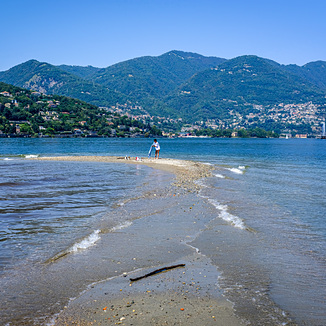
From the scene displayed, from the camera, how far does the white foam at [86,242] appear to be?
980 cm

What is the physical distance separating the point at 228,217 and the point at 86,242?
244 inches

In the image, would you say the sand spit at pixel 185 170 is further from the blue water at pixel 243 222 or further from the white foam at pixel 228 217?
the white foam at pixel 228 217

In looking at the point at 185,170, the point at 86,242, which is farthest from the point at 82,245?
the point at 185,170

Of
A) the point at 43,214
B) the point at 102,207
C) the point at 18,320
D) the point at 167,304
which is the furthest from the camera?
the point at 102,207

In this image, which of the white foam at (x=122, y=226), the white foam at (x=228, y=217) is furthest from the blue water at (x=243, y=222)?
the white foam at (x=122, y=226)

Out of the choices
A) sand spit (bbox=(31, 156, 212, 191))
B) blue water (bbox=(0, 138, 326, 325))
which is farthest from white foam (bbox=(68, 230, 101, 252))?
sand spit (bbox=(31, 156, 212, 191))

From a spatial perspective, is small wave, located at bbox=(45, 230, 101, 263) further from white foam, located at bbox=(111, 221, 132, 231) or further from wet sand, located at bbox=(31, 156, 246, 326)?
wet sand, located at bbox=(31, 156, 246, 326)

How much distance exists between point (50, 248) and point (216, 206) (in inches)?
349

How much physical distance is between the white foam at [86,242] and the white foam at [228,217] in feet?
16.3

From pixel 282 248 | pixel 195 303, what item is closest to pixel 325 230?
pixel 282 248

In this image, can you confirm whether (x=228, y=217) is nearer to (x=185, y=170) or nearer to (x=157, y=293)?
(x=157, y=293)

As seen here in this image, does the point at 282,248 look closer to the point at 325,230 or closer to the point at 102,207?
the point at 325,230

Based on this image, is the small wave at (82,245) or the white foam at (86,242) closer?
the small wave at (82,245)

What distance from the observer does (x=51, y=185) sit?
74.3 feet
